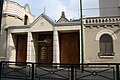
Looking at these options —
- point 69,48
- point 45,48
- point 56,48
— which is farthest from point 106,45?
point 45,48

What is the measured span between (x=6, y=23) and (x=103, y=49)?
10009mm

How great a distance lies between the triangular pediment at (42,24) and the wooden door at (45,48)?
4.22ft

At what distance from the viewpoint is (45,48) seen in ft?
57.9

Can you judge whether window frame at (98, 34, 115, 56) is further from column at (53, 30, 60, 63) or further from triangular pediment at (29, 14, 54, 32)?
triangular pediment at (29, 14, 54, 32)

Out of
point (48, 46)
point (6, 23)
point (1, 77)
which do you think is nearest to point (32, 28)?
point (48, 46)

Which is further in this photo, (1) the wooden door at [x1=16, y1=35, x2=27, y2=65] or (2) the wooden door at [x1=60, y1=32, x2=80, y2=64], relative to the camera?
(1) the wooden door at [x1=16, y1=35, x2=27, y2=65]

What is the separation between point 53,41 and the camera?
53.8ft

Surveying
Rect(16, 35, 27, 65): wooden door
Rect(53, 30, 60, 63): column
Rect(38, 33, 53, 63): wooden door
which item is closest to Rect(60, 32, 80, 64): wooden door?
Rect(53, 30, 60, 63): column

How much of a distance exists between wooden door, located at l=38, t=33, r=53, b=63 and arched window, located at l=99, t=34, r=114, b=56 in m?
4.82

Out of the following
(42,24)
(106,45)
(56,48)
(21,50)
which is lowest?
(21,50)

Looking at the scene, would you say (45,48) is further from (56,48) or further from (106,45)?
(106,45)

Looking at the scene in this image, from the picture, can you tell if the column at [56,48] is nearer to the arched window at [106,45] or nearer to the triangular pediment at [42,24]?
the triangular pediment at [42,24]

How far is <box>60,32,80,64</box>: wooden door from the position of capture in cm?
1650

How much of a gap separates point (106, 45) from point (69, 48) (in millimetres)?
3376
